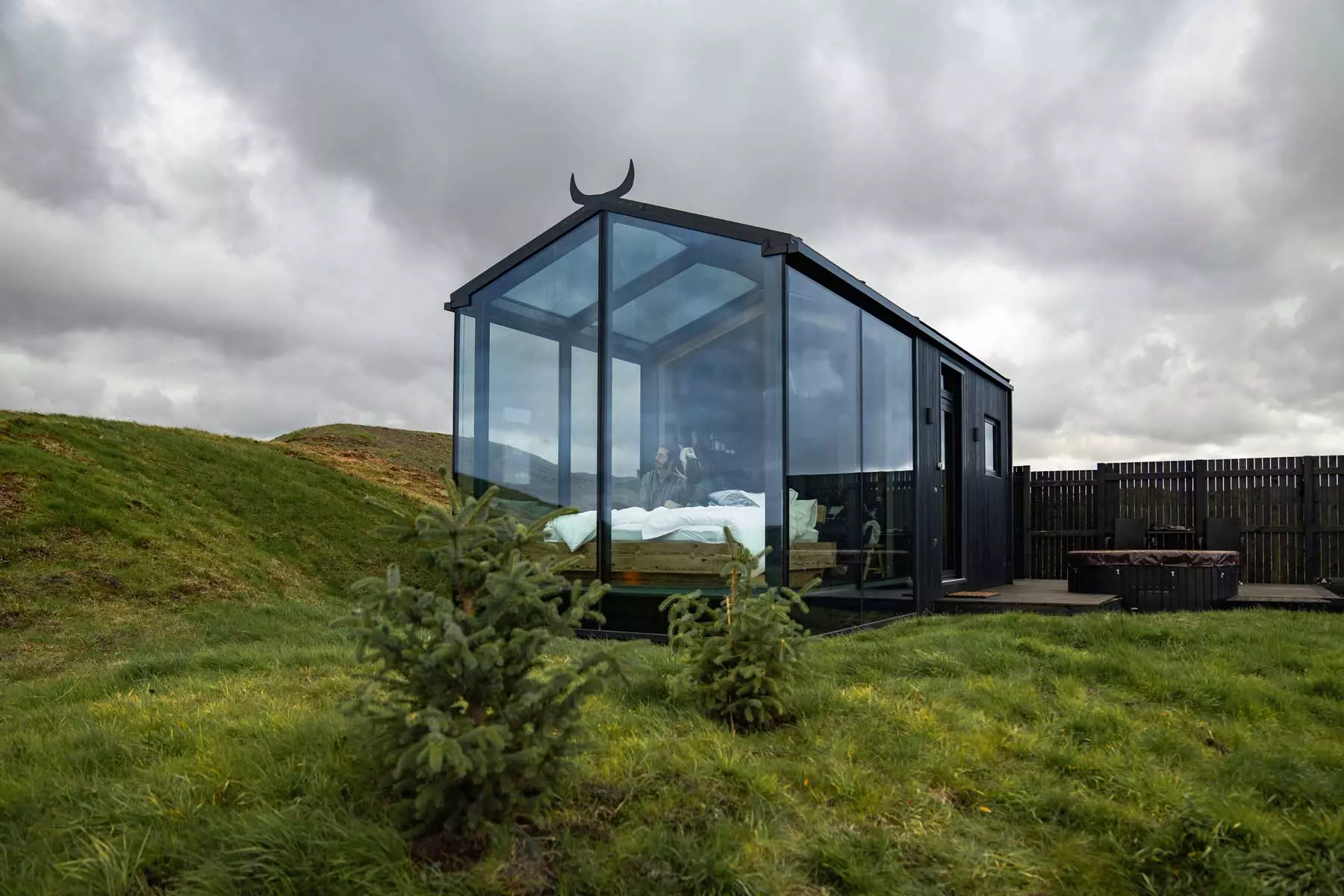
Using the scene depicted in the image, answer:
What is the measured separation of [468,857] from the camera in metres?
2.74

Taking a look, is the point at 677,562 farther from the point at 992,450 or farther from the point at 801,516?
the point at 992,450

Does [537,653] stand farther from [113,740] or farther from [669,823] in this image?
[113,740]

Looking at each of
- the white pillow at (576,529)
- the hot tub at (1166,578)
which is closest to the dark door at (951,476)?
the hot tub at (1166,578)

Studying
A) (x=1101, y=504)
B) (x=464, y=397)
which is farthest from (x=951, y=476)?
(x=464, y=397)

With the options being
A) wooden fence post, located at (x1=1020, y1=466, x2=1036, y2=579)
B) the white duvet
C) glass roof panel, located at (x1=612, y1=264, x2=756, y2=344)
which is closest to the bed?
the white duvet

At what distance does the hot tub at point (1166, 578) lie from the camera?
9.58 metres

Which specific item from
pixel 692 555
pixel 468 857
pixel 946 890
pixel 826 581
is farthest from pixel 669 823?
pixel 826 581

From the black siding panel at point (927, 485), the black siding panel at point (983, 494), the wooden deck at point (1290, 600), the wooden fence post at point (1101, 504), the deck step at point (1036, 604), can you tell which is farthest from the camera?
the wooden fence post at point (1101, 504)

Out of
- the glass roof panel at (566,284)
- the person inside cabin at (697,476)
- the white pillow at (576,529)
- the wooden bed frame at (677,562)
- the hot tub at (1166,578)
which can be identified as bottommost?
the hot tub at (1166,578)

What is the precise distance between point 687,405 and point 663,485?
69cm

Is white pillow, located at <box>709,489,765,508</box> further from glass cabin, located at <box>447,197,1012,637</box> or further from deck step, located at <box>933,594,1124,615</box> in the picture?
deck step, located at <box>933,594,1124,615</box>

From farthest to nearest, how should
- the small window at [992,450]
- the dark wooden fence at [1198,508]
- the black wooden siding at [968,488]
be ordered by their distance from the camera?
1. the small window at [992,450]
2. the dark wooden fence at [1198,508]
3. the black wooden siding at [968,488]

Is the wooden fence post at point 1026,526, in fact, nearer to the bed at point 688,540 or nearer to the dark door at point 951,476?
the dark door at point 951,476

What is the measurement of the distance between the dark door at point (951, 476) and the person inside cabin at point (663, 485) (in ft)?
16.0
